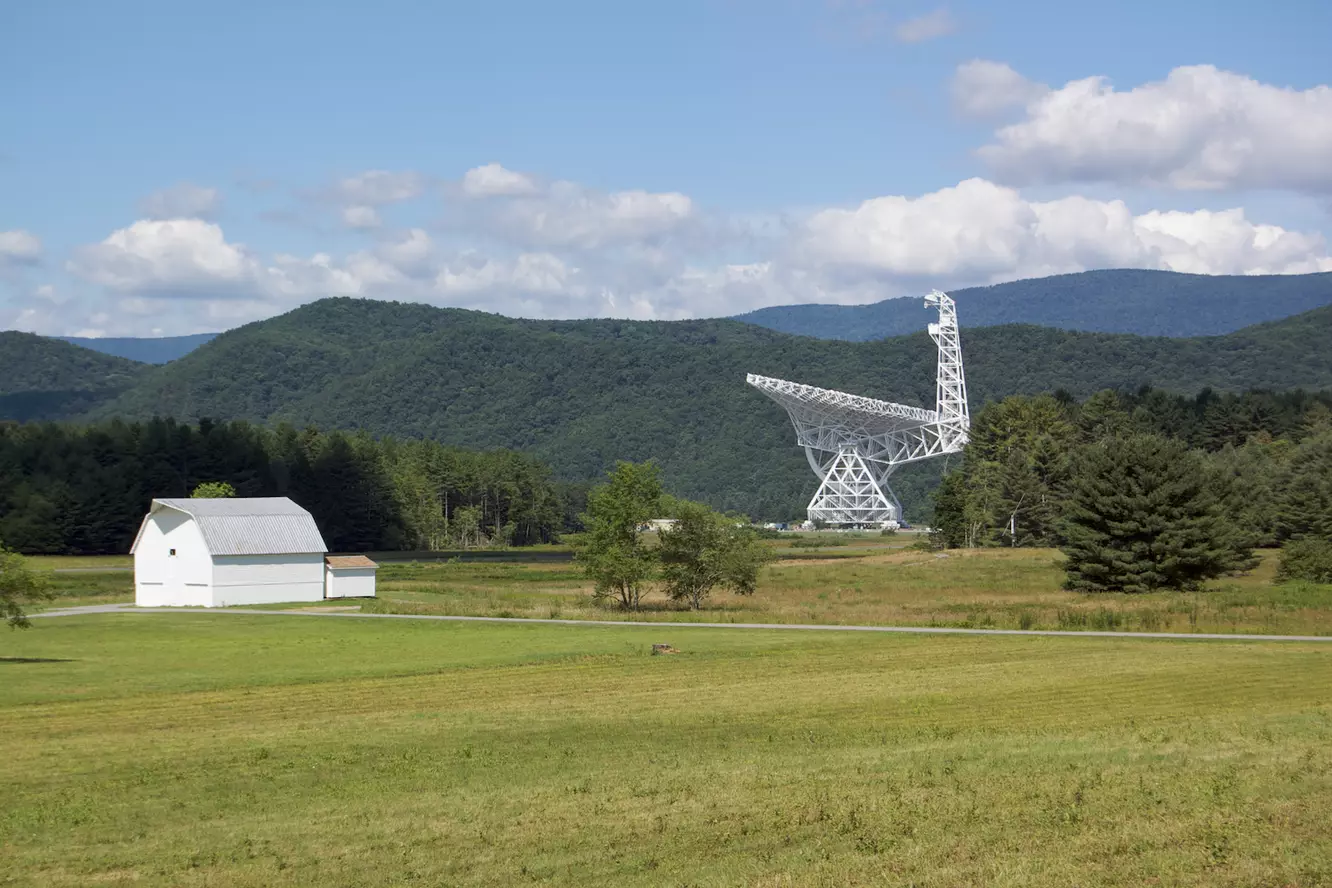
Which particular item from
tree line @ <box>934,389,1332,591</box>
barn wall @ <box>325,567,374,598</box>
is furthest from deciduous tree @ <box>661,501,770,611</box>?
barn wall @ <box>325,567,374,598</box>

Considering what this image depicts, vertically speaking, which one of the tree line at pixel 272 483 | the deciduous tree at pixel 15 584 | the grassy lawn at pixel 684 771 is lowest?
the grassy lawn at pixel 684 771

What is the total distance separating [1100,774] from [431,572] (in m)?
63.1

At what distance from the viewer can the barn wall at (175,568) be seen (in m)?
53.5

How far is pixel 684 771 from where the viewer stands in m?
16.2

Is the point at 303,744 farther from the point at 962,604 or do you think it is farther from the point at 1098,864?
the point at 962,604

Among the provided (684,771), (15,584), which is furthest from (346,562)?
(684,771)

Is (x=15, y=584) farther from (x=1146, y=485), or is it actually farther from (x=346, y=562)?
(x=1146, y=485)

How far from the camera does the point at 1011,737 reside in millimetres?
18094

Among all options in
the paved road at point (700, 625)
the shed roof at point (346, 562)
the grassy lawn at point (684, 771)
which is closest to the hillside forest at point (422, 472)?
the paved road at point (700, 625)

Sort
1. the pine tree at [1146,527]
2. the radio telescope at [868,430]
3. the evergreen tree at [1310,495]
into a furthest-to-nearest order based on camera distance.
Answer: the radio telescope at [868,430] → the evergreen tree at [1310,495] → the pine tree at [1146,527]

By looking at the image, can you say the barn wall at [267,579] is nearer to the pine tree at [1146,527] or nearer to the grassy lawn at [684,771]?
the grassy lawn at [684,771]

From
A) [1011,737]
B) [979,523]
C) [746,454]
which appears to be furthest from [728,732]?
[746,454]

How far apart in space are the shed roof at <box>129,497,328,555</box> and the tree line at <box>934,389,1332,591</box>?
1184 inches

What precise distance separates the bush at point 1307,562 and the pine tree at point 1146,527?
2.78 metres
